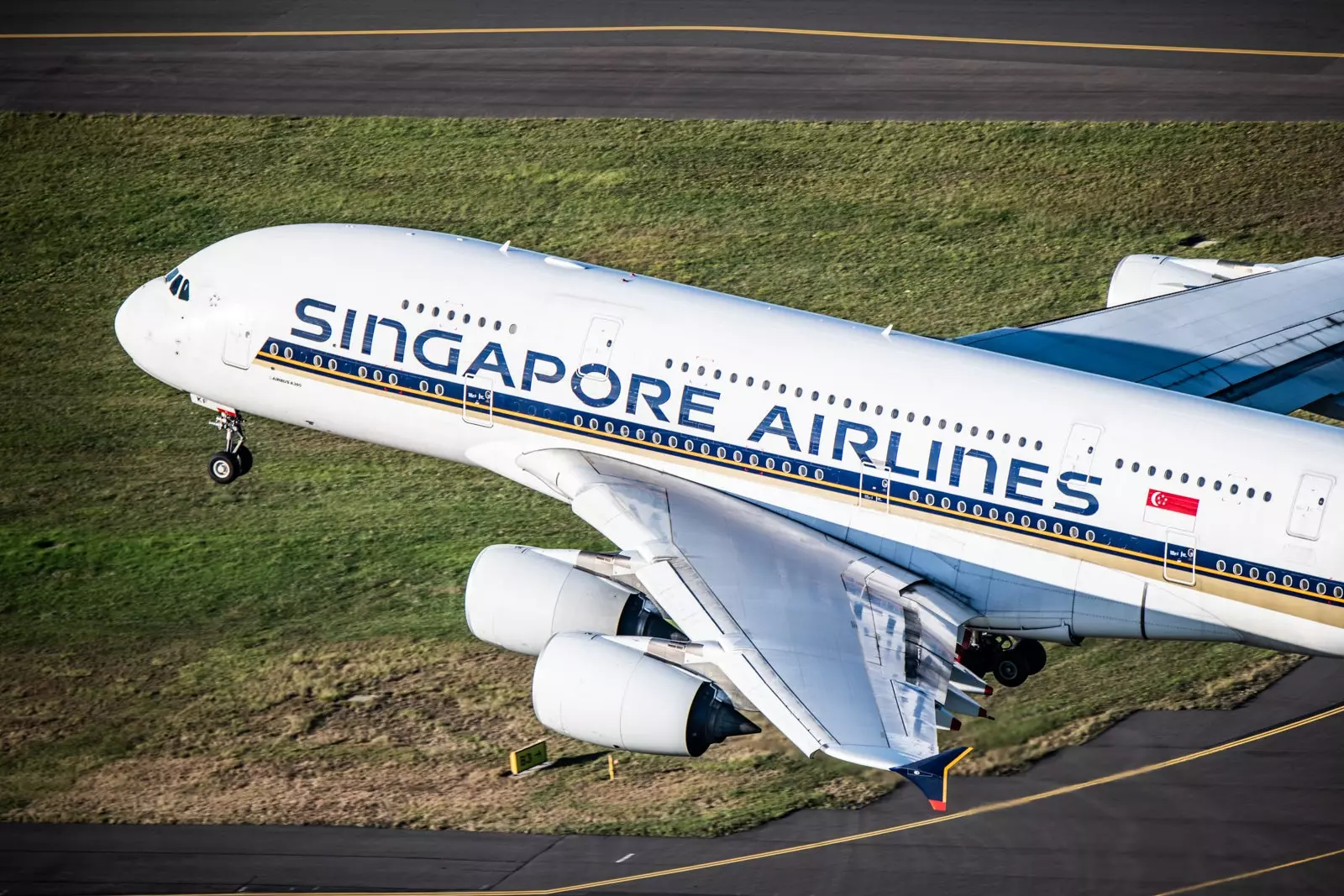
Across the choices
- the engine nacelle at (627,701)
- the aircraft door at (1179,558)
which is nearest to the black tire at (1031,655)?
the aircraft door at (1179,558)

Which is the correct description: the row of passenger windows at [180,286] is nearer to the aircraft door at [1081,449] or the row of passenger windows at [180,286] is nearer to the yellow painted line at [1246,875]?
the aircraft door at [1081,449]

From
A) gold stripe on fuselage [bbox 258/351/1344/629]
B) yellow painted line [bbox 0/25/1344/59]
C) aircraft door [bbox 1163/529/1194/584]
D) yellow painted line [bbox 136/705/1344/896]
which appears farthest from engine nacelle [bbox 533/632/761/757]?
yellow painted line [bbox 0/25/1344/59]

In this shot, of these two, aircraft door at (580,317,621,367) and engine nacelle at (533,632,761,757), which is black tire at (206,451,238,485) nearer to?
aircraft door at (580,317,621,367)

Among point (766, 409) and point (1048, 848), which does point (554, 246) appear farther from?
point (1048, 848)

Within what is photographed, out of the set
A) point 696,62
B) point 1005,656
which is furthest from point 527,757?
point 696,62

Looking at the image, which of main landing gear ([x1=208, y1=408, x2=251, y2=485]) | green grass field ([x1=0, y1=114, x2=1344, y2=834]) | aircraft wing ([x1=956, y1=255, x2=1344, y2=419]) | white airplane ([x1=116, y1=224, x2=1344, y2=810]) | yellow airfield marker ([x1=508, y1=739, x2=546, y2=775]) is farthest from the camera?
main landing gear ([x1=208, y1=408, x2=251, y2=485])

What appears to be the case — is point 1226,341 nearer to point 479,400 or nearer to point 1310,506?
point 1310,506
